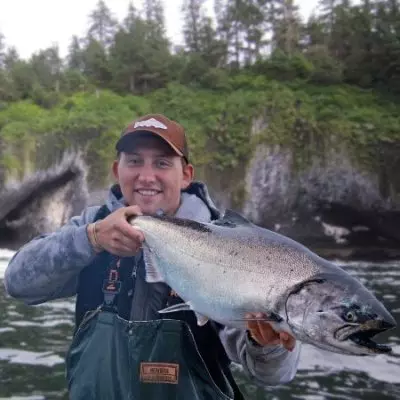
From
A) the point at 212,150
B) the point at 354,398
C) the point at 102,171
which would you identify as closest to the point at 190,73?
the point at 212,150

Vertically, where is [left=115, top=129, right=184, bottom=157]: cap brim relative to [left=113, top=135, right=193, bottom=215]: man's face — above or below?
above

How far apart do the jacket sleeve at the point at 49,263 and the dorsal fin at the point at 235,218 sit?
0.63 m

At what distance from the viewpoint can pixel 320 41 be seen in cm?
3975

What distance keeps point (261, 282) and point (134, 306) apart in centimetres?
78

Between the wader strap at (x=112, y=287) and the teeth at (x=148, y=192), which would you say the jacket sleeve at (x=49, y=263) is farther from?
the teeth at (x=148, y=192)

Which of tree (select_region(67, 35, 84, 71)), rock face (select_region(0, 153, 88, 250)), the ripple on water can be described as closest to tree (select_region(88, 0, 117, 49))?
tree (select_region(67, 35, 84, 71))

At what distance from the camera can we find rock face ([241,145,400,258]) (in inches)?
1029

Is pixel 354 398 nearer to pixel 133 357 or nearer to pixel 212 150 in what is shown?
pixel 133 357

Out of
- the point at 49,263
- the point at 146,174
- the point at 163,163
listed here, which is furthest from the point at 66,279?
the point at 163,163

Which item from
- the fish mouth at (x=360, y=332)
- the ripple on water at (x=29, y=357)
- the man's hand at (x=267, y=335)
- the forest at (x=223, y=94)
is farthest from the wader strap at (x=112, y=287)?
the forest at (x=223, y=94)

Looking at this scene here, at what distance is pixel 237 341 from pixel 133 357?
18.6 inches

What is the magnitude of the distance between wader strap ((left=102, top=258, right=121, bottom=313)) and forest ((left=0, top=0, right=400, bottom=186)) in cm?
2320

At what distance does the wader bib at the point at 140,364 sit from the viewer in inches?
97.0

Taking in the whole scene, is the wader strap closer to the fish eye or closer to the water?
the fish eye
